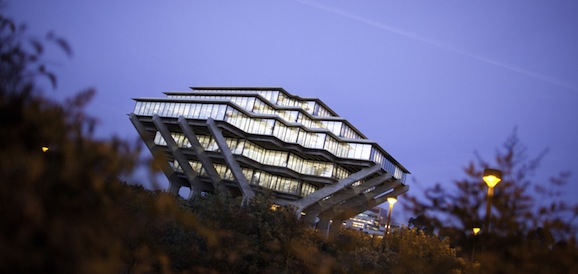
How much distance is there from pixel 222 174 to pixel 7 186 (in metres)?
58.1

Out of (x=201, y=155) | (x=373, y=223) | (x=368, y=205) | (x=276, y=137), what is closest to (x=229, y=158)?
(x=201, y=155)

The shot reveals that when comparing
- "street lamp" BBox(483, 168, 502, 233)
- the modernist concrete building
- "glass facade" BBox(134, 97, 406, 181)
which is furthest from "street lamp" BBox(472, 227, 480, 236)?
"glass facade" BBox(134, 97, 406, 181)

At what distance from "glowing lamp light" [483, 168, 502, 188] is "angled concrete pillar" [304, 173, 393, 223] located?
49.8 metres

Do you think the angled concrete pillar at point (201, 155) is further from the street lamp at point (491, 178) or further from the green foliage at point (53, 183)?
the green foliage at point (53, 183)

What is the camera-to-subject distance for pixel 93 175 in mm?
2658

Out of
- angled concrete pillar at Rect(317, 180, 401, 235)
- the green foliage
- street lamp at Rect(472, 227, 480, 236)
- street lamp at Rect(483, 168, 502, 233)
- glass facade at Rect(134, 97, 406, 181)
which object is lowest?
the green foliage

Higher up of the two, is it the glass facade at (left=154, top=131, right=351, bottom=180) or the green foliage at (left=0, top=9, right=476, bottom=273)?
the glass facade at (left=154, top=131, right=351, bottom=180)

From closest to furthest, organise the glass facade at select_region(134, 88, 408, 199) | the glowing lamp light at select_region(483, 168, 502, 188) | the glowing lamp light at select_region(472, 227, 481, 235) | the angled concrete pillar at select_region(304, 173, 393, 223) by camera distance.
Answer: the glowing lamp light at select_region(472, 227, 481, 235)
the glowing lamp light at select_region(483, 168, 502, 188)
the glass facade at select_region(134, 88, 408, 199)
the angled concrete pillar at select_region(304, 173, 393, 223)

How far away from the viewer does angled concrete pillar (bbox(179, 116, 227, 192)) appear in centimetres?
5528

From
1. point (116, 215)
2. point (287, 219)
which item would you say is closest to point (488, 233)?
point (116, 215)

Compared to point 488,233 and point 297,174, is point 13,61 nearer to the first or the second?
point 488,233

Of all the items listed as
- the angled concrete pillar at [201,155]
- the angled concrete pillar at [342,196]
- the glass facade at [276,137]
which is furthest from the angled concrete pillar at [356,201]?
the angled concrete pillar at [201,155]

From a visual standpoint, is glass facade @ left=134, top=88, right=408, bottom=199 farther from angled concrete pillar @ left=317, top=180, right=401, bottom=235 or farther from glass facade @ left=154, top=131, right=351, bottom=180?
angled concrete pillar @ left=317, top=180, right=401, bottom=235

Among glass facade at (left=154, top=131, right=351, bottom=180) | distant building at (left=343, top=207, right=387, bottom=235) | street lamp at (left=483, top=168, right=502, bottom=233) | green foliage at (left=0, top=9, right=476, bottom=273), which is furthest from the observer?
glass facade at (left=154, top=131, right=351, bottom=180)
